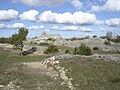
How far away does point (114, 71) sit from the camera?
27797mm

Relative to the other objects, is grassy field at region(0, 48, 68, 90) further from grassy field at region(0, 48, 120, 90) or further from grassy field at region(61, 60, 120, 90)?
grassy field at region(61, 60, 120, 90)

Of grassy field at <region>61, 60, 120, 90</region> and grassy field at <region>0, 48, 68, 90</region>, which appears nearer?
grassy field at <region>61, 60, 120, 90</region>

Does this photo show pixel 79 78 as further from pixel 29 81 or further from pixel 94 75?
pixel 29 81

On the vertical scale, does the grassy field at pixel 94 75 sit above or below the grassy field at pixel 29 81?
above

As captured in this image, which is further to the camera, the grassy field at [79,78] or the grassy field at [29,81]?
the grassy field at [29,81]

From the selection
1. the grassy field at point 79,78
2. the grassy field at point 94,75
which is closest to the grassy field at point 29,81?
the grassy field at point 79,78

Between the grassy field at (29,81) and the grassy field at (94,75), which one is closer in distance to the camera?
the grassy field at (94,75)

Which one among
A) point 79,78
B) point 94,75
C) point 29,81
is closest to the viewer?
A: point 29,81

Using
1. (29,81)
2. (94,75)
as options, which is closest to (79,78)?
(94,75)

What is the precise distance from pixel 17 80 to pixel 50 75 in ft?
13.9

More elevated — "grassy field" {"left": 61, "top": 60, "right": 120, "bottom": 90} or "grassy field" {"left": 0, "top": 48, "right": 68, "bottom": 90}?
"grassy field" {"left": 61, "top": 60, "right": 120, "bottom": 90}

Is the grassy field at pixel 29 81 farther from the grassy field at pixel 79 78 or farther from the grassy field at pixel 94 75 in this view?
the grassy field at pixel 94 75

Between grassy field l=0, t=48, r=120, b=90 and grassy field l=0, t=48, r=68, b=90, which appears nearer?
grassy field l=0, t=48, r=120, b=90

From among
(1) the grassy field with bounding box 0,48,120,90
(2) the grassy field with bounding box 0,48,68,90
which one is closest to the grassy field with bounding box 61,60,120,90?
(1) the grassy field with bounding box 0,48,120,90
